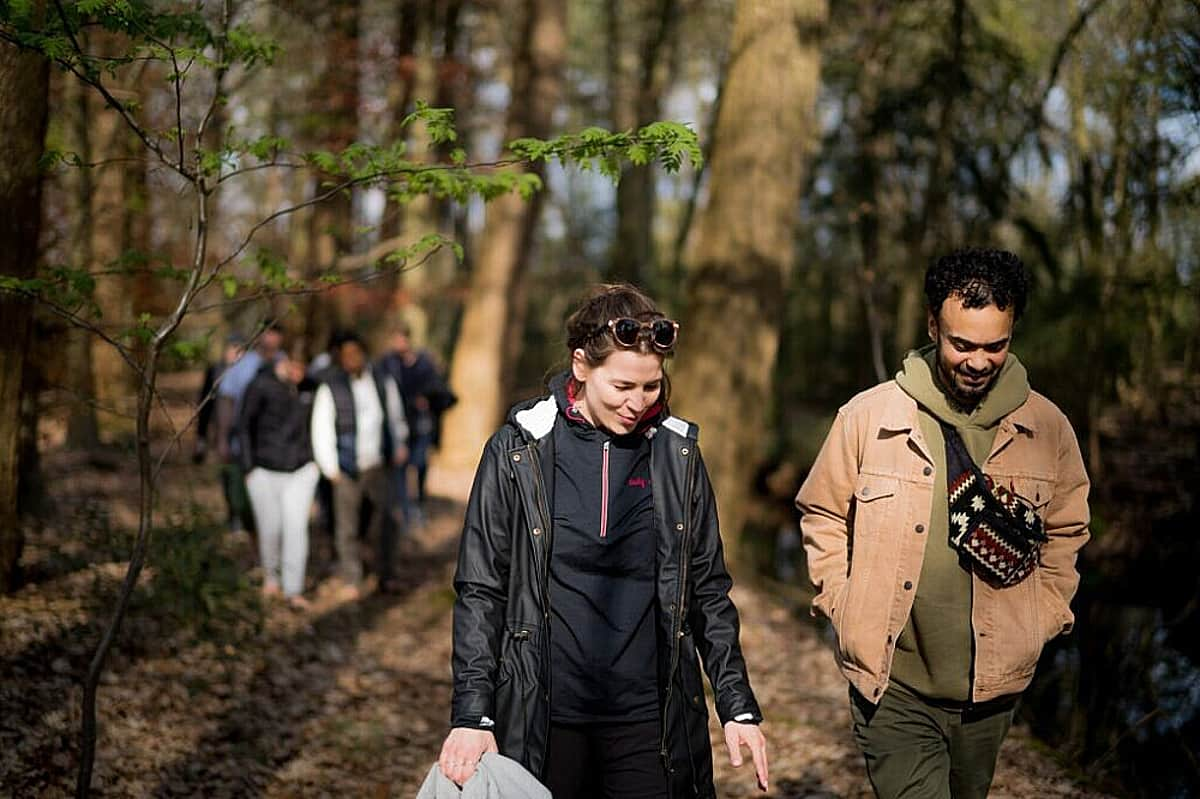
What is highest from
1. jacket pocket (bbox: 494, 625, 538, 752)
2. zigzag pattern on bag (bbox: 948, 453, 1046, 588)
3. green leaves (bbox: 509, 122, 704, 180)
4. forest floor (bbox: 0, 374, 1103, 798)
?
green leaves (bbox: 509, 122, 704, 180)

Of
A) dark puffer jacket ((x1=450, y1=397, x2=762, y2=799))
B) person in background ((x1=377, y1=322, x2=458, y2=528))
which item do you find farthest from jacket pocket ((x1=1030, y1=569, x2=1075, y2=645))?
person in background ((x1=377, y1=322, x2=458, y2=528))

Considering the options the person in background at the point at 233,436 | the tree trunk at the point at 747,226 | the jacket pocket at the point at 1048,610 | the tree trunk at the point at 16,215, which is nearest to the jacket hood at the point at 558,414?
the jacket pocket at the point at 1048,610

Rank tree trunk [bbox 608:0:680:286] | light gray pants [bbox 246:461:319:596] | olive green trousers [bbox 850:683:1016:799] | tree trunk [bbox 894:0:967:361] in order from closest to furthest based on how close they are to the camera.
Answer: olive green trousers [bbox 850:683:1016:799] < light gray pants [bbox 246:461:319:596] < tree trunk [bbox 894:0:967:361] < tree trunk [bbox 608:0:680:286]

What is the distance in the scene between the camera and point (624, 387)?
3.19 metres

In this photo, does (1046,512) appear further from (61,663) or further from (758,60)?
(758,60)

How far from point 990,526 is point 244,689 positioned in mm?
5271

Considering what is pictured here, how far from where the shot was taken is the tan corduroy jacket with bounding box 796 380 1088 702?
3414mm

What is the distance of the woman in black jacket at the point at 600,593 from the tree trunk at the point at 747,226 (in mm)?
6507

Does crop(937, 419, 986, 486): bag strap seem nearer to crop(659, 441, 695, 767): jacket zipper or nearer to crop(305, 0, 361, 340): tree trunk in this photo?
crop(659, 441, 695, 767): jacket zipper

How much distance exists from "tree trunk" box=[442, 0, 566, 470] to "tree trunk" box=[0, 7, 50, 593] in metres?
11.5

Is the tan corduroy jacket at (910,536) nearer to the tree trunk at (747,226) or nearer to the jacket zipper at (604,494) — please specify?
the jacket zipper at (604,494)

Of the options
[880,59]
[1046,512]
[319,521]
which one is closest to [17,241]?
[1046,512]

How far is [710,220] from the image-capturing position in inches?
390

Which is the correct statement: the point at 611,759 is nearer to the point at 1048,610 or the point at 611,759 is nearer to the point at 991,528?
the point at 991,528
